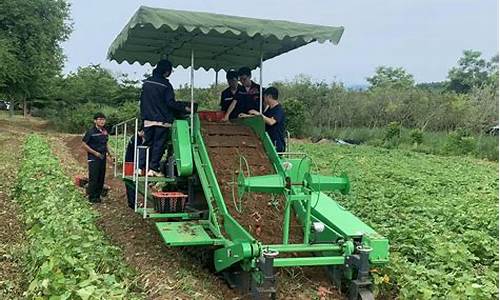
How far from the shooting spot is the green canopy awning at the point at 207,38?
241 inches

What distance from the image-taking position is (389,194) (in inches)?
444

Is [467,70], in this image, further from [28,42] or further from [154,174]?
[154,174]

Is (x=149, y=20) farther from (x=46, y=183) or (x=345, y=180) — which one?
(x=46, y=183)

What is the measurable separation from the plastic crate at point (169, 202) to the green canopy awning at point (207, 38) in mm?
1853

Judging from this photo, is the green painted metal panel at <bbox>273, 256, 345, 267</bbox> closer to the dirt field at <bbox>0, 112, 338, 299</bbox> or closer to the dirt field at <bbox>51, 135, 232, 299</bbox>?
the dirt field at <bbox>0, 112, 338, 299</bbox>

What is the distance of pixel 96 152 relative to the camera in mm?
10000

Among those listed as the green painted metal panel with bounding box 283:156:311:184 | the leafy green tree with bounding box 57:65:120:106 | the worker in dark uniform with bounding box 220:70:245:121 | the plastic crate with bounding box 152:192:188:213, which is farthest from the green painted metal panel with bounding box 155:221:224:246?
the leafy green tree with bounding box 57:65:120:106

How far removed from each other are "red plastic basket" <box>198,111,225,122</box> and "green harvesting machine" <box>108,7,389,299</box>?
18mm

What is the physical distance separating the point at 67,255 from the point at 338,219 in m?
2.68

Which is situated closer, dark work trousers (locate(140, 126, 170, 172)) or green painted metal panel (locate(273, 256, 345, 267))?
green painted metal panel (locate(273, 256, 345, 267))

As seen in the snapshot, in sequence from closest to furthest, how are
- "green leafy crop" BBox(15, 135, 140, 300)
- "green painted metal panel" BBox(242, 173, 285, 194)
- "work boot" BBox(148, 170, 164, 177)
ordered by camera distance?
1. "green leafy crop" BBox(15, 135, 140, 300)
2. "green painted metal panel" BBox(242, 173, 285, 194)
3. "work boot" BBox(148, 170, 164, 177)

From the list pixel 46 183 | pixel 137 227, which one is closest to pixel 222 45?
pixel 137 227

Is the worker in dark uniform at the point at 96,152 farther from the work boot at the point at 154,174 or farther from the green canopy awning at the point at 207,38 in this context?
the work boot at the point at 154,174

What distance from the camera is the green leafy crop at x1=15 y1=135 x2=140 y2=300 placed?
448 centimetres
